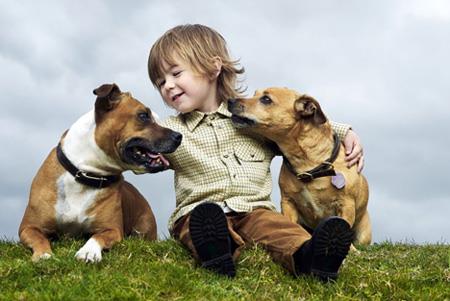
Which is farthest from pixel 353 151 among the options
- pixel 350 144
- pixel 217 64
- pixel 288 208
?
pixel 217 64

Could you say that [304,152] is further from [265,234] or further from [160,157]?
[160,157]

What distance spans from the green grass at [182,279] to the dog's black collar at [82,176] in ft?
2.10

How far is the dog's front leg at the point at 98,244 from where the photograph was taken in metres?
5.86

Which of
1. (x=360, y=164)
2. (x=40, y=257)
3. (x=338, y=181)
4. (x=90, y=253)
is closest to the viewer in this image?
(x=90, y=253)

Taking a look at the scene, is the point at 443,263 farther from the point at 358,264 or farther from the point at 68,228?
the point at 68,228

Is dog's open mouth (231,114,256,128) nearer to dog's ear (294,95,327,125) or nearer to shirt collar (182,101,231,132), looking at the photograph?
shirt collar (182,101,231,132)

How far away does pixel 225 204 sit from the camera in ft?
23.2

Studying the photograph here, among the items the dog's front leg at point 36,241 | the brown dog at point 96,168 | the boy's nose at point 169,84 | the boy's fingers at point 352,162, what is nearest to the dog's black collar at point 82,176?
the brown dog at point 96,168

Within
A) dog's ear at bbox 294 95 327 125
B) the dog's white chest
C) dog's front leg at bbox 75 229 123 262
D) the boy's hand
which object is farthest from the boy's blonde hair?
dog's front leg at bbox 75 229 123 262

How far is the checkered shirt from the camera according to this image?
23.3ft

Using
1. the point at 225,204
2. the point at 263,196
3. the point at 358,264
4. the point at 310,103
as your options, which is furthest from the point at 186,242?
the point at 310,103

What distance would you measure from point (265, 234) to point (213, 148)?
1335 millimetres

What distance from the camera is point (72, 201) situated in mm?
6742

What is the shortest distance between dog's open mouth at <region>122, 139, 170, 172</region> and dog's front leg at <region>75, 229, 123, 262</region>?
769mm
